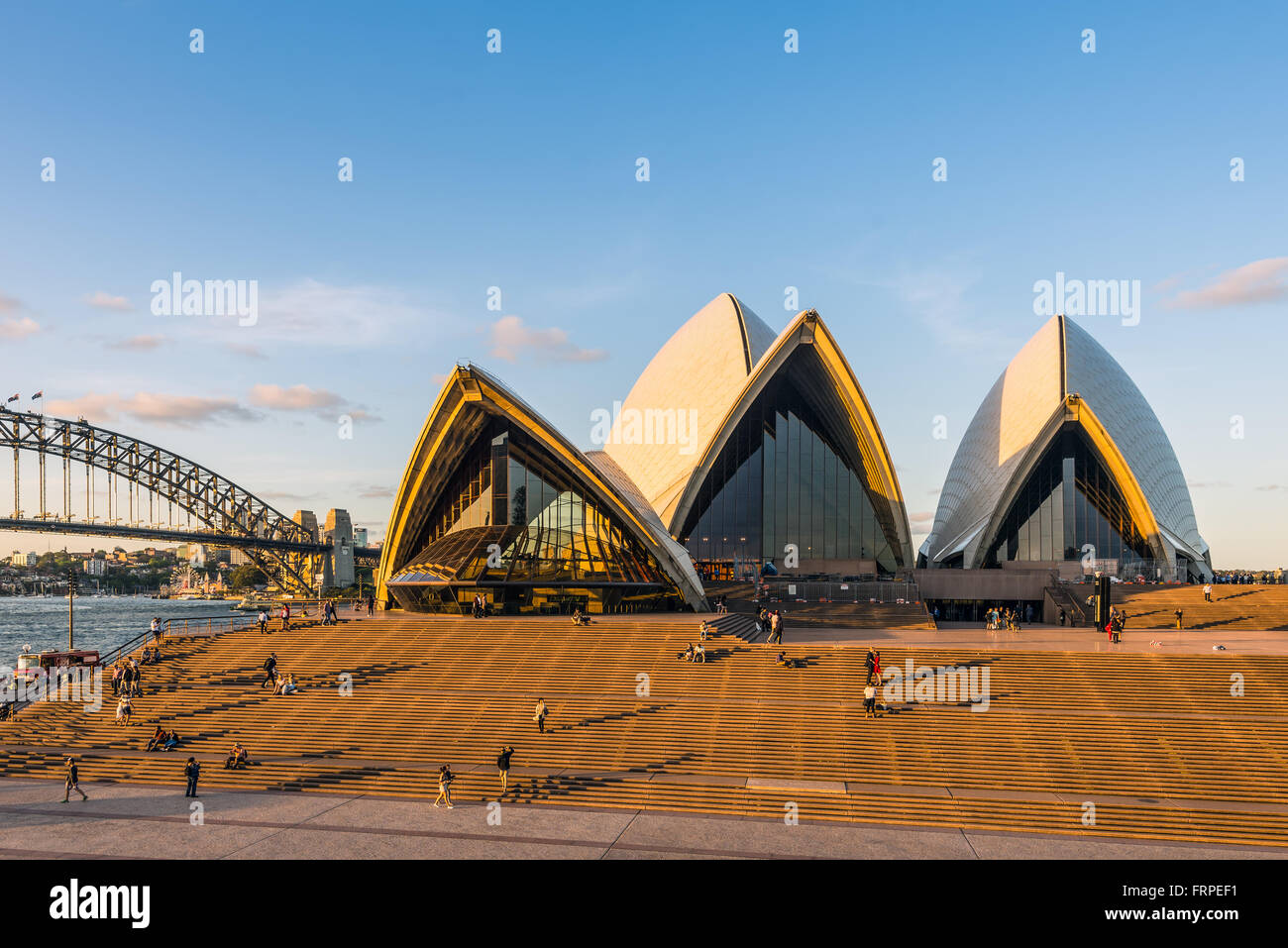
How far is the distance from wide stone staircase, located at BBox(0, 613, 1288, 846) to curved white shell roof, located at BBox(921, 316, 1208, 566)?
27236 millimetres

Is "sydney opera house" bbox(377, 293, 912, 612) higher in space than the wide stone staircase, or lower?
higher

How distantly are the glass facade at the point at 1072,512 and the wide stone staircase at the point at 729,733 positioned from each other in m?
25.8

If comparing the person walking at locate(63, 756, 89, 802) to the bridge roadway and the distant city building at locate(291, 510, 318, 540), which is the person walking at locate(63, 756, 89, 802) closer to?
the bridge roadway

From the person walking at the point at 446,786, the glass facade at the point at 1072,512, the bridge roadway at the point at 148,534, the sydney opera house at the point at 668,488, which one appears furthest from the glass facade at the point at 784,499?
the bridge roadway at the point at 148,534

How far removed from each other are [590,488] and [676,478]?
386 inches

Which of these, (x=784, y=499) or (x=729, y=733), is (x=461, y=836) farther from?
(x=784, y=499)

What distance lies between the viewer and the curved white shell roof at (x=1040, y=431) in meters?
50.1

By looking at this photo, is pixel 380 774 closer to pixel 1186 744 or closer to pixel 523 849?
pixel 523 849

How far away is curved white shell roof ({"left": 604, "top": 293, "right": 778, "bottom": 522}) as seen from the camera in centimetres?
4831

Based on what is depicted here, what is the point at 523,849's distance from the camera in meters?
15.1

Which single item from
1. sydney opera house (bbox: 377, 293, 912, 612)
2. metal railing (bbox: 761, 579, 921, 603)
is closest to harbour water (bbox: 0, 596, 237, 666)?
sydney opera house (bbox: 377, 293, 912, 612)

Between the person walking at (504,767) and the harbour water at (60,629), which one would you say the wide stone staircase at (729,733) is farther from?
the harbour water at (60,629)

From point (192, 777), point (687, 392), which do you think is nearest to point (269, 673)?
point (192, 777)

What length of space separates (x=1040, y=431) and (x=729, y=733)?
3303 cm
